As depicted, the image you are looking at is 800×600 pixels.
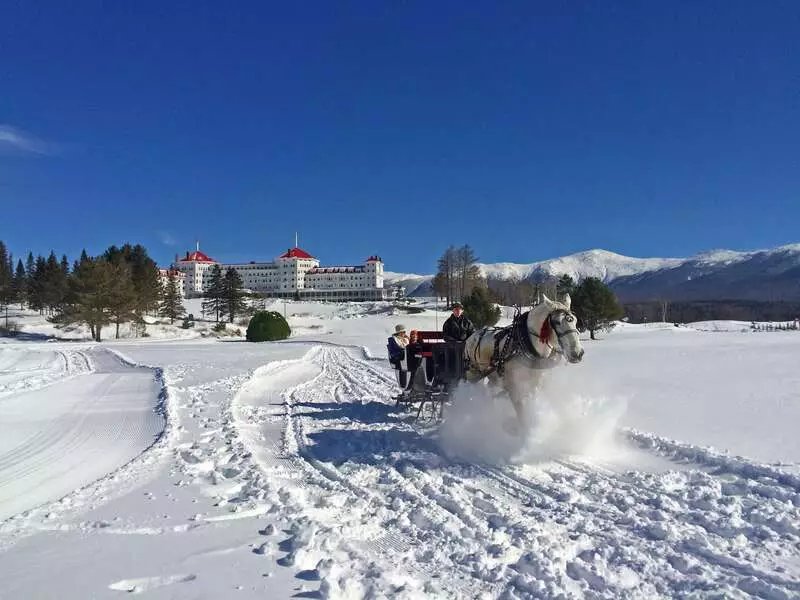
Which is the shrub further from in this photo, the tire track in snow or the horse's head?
the tire track in snow

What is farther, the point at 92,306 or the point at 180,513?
the point at 92,306

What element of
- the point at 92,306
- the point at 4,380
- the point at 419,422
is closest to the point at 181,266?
the point at 92,306

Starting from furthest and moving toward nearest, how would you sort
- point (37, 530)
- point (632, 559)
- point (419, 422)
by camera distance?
1. point (419, 422)
2. point (37, 530)
3. point (632, 559)

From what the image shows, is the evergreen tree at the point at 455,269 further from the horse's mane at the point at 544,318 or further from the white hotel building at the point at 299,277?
the horse's mane at the point at 544,318

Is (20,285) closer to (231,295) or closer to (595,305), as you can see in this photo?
(231,295)

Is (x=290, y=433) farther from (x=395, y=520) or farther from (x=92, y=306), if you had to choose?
(x=92, y=306)

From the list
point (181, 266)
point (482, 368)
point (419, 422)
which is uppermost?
point (181, 266)

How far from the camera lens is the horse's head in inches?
259

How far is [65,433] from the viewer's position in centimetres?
884

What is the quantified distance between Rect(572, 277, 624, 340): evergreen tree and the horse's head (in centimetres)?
4020

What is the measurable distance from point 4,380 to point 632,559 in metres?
18.6

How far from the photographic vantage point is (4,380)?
17078 millimetres

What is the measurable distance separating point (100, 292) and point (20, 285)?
6331 centimetres

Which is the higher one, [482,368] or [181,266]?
[181,266]
